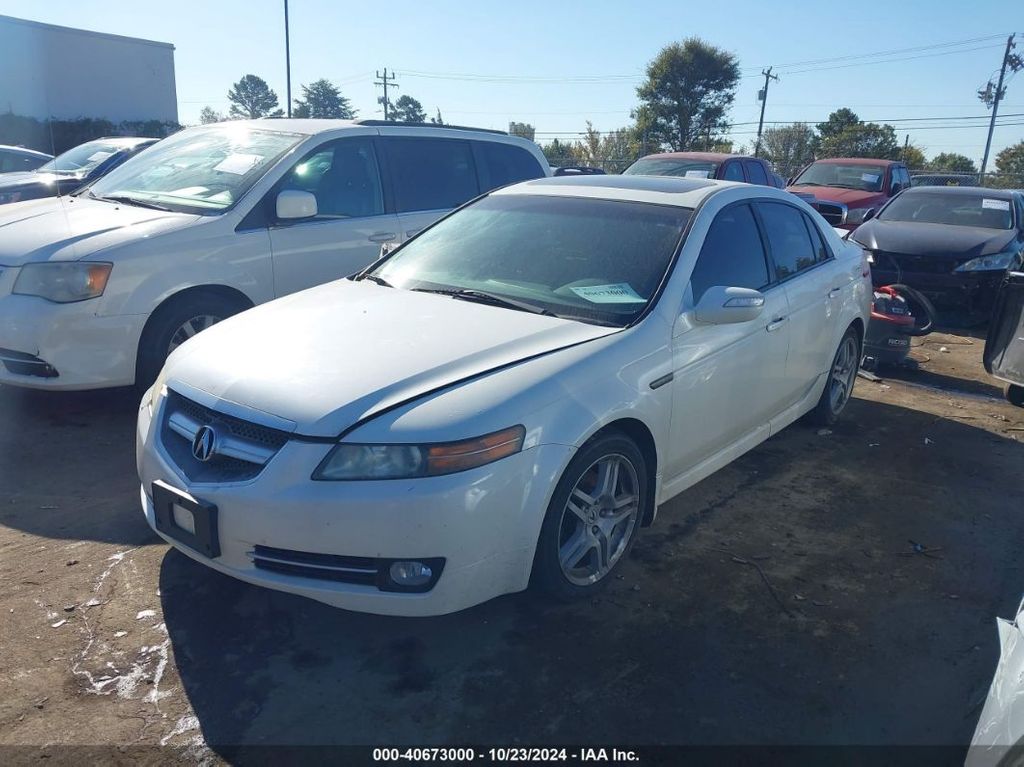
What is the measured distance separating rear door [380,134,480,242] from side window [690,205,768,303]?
2765 millimetres

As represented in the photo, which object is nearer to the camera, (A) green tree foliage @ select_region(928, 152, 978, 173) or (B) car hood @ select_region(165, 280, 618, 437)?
(B) car hood @ select_region(165, 280, 618, 437)

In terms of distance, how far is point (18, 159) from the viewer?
536 inches

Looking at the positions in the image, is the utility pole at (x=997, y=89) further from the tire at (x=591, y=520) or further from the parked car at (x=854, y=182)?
the tire at (x=591, y=520)

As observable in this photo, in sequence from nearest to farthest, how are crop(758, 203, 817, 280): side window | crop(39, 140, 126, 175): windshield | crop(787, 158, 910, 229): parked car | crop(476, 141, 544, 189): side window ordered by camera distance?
1. crop(758, 203, 817, 280): side window
2. crop(476, 141, 544, 189): side window
3. crop(39, 140, 126, 175): windshield
4. crop(787, 158, 910, 229): parked car

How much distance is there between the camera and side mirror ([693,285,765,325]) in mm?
3641

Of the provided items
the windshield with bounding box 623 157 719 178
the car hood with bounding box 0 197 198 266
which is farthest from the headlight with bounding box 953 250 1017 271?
the car hood with bounding box 0 197 198 266

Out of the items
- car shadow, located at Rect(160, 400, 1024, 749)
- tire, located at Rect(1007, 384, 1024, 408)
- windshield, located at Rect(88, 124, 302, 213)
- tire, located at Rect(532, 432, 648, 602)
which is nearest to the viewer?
car shadow, located at Rect(160, 400, 1024, 749)

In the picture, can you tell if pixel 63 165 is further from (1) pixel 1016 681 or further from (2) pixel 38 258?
(1) pixel 1016 681

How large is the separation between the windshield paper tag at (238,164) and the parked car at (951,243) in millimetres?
7124

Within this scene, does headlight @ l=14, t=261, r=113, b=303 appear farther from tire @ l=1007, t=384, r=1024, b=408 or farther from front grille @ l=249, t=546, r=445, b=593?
tire @ l=1007, t=384, r=1024, b=408

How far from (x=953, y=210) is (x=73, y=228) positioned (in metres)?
10.2

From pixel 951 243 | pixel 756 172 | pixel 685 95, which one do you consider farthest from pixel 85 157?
pixel 685 95

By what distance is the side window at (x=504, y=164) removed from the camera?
695cm

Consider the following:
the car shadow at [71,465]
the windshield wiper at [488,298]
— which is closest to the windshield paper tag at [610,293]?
the windshield wiper at [488,298]
